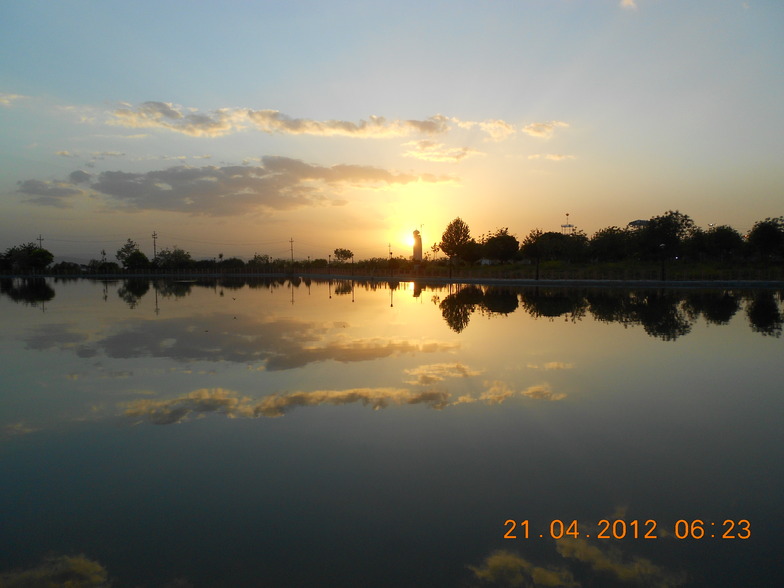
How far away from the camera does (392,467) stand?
585cm

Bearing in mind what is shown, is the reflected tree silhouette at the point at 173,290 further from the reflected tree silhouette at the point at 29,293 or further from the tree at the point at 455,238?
the tree at the point at 455,238

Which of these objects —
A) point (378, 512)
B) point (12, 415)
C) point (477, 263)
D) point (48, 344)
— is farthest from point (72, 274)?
point (378, 512)

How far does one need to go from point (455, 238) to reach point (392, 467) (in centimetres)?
9158

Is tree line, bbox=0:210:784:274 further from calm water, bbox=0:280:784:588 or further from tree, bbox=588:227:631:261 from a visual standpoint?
calm water, bbox=0:280:784:588

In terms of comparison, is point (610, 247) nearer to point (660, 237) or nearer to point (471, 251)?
point (660, 237)

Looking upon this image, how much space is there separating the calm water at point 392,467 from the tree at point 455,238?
8296 centimetres

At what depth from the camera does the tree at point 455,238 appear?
95188 mm

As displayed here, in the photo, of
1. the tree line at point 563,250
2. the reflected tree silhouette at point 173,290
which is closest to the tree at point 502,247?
the tree line at point 563,250

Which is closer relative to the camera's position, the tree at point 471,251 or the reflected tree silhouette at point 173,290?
the reflected tree silhouette at point 173,290

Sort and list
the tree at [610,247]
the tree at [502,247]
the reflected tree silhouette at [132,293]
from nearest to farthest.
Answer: the reflected tree silhouette at [132,293], the tree at [610,247], the tree at [502,247]

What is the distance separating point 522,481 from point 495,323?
44.4 ft

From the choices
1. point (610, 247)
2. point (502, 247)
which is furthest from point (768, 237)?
point (502, 247)

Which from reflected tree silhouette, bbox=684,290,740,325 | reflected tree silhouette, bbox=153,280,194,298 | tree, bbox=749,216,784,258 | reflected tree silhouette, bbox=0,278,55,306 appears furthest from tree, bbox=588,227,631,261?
reflected tree silhouette, bbox=0,278,55,306

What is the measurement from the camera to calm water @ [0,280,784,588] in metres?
4.10
